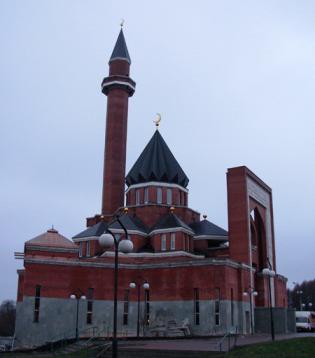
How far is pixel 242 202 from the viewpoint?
142ft

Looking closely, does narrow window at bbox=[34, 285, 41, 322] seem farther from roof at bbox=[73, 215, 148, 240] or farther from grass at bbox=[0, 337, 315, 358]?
grass at bbox=[0, 337, 315, 358]

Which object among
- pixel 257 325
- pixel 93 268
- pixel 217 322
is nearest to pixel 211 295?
pixel 217 322

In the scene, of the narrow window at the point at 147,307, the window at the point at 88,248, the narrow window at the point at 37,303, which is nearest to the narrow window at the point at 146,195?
the window at the point at 88,248

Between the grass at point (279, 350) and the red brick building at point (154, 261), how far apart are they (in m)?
14.0

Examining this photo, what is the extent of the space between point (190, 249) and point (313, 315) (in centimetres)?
1655

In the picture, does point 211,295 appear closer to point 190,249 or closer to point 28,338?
point 190,249

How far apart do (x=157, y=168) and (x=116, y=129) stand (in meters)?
6.23

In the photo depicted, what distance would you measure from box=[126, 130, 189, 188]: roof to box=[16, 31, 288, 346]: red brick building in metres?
0.11

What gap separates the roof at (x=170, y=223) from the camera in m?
46.2

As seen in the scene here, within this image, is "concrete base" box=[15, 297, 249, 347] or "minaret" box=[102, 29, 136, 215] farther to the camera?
"minaret" box=[102, 29, 136, 215]

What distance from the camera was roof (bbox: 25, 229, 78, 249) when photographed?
141 feet

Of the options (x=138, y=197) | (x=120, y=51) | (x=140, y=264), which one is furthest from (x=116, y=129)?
(x=140, y=264)

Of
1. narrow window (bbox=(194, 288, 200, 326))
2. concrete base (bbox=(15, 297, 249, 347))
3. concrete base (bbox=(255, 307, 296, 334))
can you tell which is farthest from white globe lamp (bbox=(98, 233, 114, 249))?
concrete base (bbox=(255, 307, 296, 334))

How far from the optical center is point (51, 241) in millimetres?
43500
